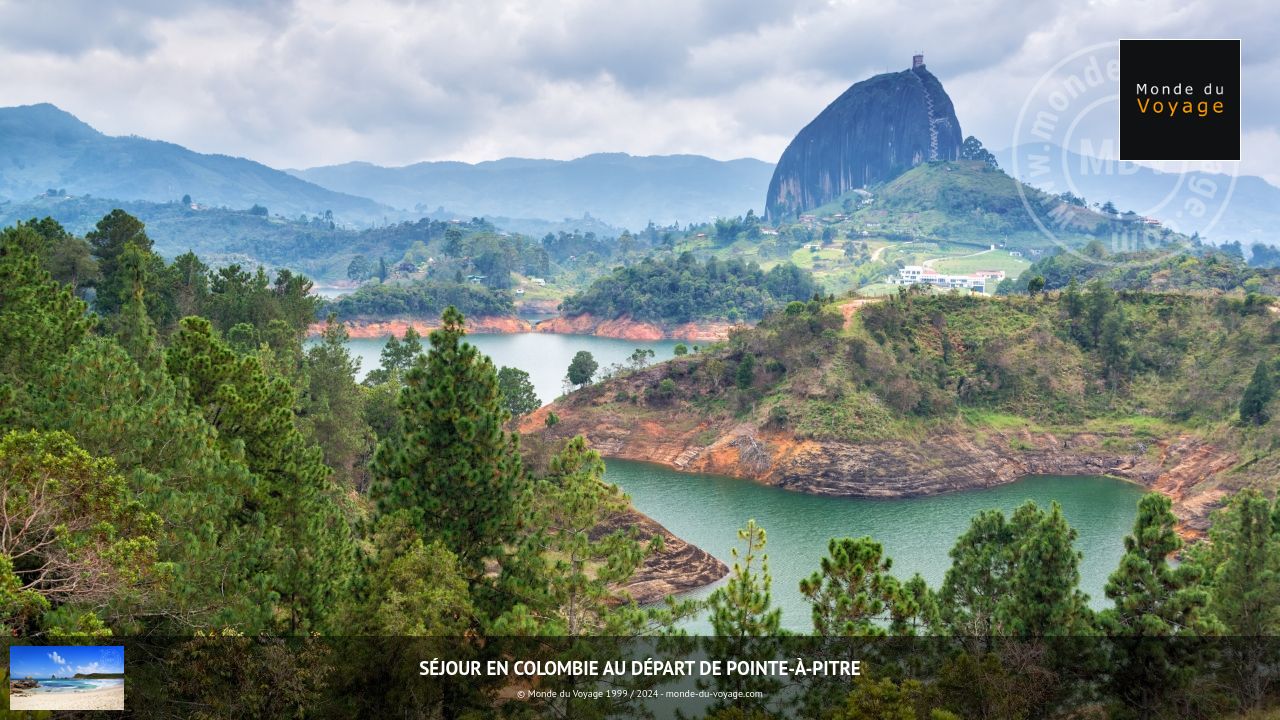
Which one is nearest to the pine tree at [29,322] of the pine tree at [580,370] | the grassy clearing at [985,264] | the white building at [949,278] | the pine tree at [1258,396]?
the pine tree at [580,370]

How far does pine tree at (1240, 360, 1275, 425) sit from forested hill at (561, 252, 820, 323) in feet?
234

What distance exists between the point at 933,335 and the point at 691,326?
57580 mm

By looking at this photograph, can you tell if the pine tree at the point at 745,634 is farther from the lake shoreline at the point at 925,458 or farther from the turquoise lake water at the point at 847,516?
the lake shoreline at the point at 925,458

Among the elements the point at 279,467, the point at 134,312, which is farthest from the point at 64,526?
the point at 134,312

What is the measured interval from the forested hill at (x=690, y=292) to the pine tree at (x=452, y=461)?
99995mm

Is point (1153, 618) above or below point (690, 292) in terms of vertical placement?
below

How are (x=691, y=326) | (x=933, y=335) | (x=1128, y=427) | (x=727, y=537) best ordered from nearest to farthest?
1. (x=727, y=537)
2. (x=1128, y=427)
3. (x=933, y=335)
4. (x=691, y=326)

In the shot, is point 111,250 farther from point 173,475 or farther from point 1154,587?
point 1154,587

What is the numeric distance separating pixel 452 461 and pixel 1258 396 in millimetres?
48686

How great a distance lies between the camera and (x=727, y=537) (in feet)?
148

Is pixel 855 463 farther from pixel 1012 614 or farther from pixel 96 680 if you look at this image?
pixel 96 680

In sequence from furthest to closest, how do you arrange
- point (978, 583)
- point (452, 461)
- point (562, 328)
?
point (562, 328) → point (978, 583) → point (452, 461)

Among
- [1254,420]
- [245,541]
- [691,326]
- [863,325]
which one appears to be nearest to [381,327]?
[691,326]

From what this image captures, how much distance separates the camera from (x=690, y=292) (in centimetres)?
12206
